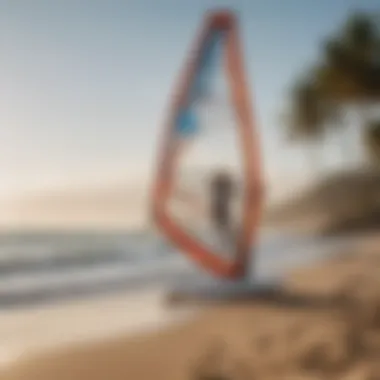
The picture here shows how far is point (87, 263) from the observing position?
1189 mm

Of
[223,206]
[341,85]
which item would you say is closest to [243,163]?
[223,206]

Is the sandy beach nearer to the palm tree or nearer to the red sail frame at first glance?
the red sail frame

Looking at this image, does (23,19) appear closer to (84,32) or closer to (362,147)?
(84,32)

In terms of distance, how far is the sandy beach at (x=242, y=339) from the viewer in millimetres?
1145

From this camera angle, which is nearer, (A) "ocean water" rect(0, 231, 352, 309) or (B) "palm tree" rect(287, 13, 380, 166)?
(A) "ocean water" rect(0, 231, 352, 309)

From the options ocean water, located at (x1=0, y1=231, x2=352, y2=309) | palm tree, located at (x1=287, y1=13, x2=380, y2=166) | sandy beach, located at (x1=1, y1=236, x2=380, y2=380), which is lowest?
sandy beach, located at (x1=1, y1=236, x2=380, y2=380)

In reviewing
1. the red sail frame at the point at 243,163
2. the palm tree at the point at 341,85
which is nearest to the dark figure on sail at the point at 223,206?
the red sail frame at the point at 243,163

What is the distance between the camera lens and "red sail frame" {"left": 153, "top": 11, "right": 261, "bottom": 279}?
1220 mm

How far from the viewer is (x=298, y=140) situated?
49.9 inches

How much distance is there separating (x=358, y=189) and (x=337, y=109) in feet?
0.44

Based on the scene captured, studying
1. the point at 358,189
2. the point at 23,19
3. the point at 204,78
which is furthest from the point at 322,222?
the point at 23,19

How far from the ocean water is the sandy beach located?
0.11 ft

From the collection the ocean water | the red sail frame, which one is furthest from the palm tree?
the ocean water

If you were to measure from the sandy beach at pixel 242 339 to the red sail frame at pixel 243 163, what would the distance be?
0.07 meters
